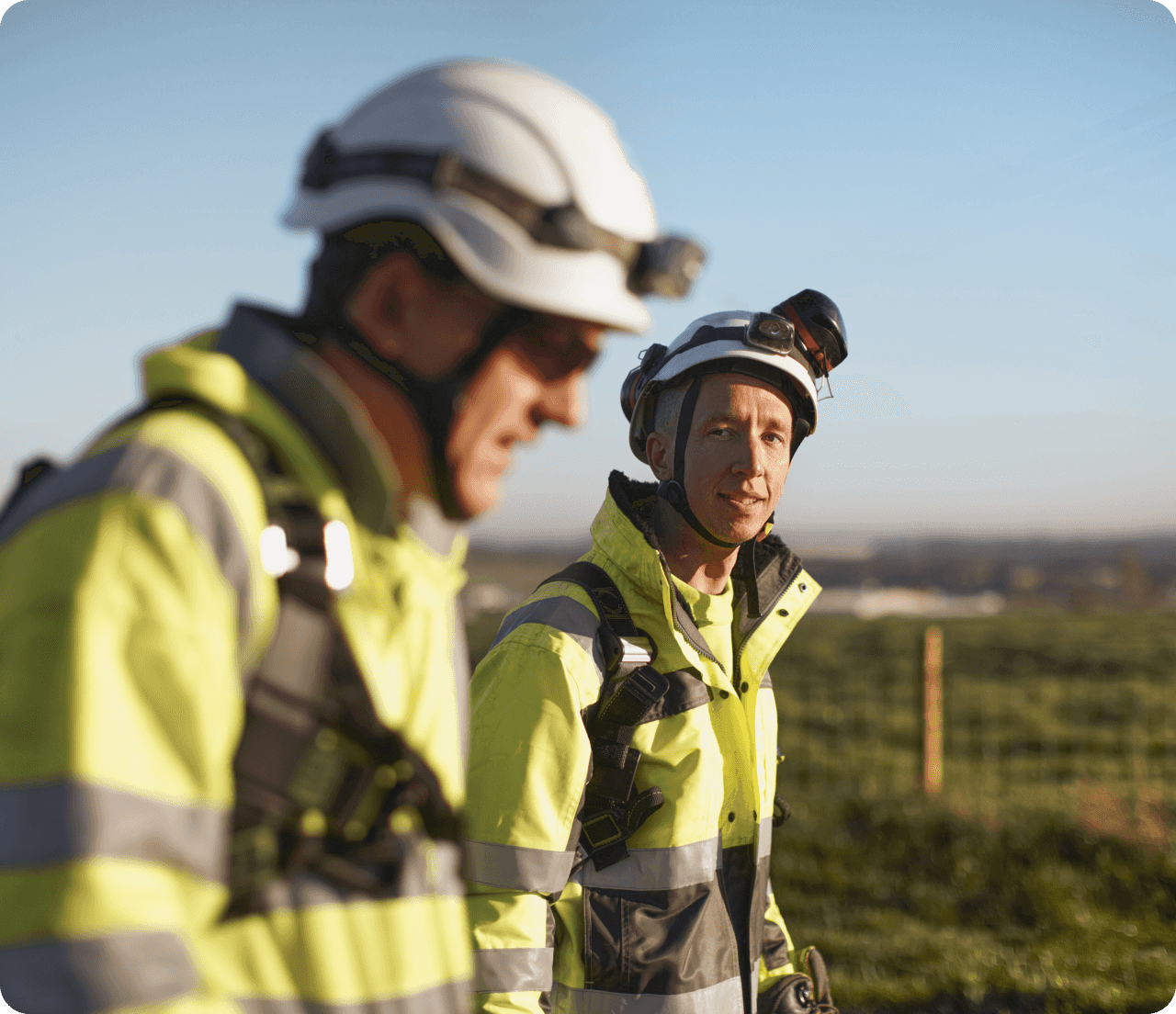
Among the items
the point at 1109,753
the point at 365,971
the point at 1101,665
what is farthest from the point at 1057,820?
the point at 1101,665

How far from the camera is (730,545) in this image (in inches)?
124

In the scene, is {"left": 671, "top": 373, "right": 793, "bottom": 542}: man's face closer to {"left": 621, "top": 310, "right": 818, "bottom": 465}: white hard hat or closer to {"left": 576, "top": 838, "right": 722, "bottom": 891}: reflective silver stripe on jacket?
{"left": 621, "top": 310, "right": 818, "bottom": 465}: white hard hat

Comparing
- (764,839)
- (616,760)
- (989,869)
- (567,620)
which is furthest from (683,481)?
(989,869)

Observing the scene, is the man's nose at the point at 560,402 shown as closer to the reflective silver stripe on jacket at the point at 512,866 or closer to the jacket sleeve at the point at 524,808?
the jacket sleeve at the point at 524,808

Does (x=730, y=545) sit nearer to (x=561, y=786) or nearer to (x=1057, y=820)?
(x=561, y=786)

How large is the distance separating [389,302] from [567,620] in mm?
1273

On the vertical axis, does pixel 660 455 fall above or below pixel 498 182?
below

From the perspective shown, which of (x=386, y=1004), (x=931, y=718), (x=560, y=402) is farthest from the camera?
(x=931, y=718)

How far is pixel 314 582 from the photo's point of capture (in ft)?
4.04

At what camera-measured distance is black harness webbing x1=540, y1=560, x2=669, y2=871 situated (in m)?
2.56

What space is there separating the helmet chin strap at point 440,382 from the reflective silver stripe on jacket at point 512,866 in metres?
1.08

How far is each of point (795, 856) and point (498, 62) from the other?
27.9 ft

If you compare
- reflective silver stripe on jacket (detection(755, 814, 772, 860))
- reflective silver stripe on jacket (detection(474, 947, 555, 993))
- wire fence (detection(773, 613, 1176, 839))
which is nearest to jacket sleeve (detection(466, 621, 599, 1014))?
reflective silver stripe on jacket (detection(474, 947, 555, 993))

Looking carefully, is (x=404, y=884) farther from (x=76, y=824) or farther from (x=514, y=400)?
(x=514, y=400)
